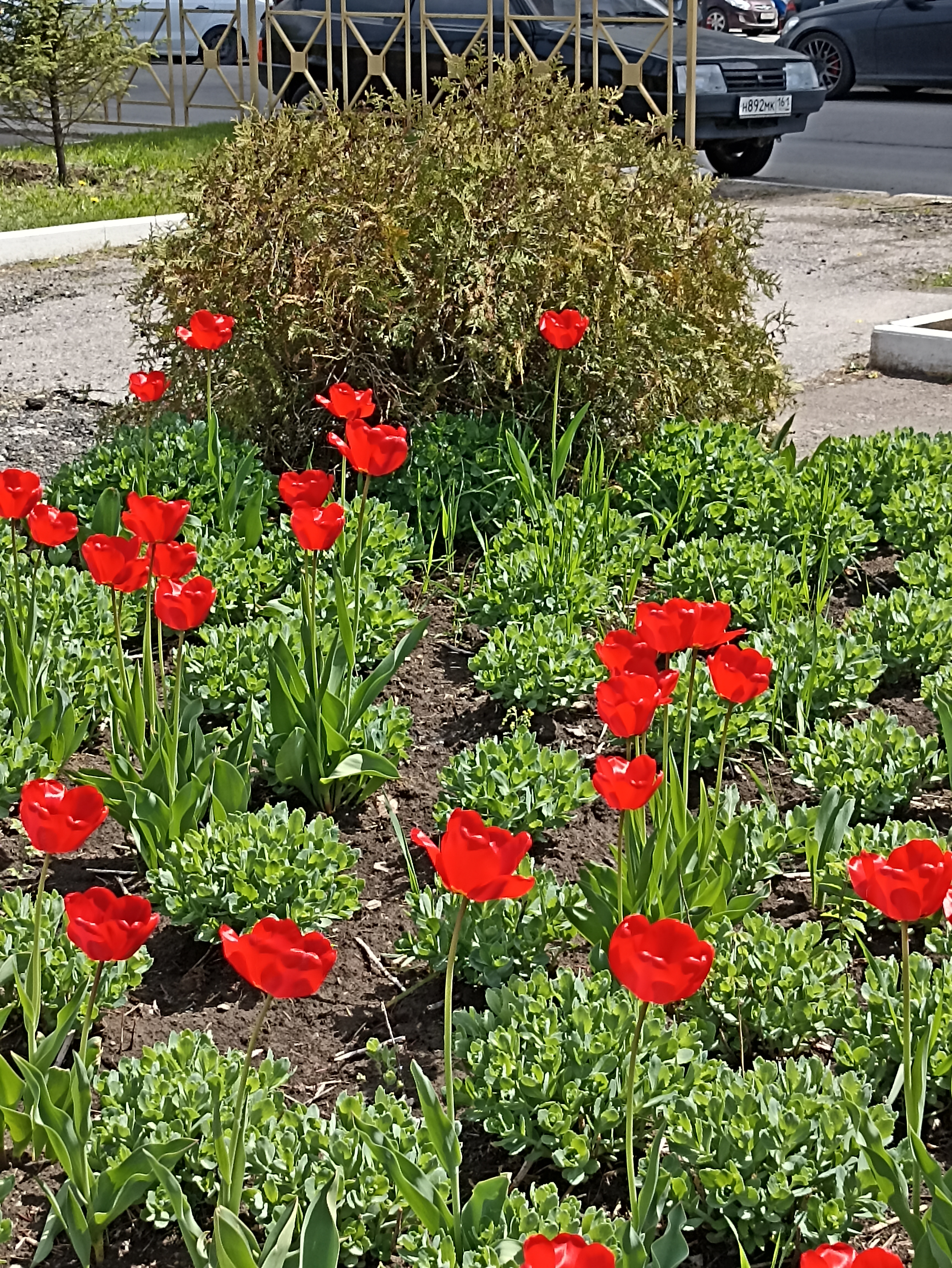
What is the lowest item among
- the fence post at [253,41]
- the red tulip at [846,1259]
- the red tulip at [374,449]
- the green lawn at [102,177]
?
the red tulip at [846,1259]

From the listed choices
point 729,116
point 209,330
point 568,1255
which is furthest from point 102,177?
point 568,1255

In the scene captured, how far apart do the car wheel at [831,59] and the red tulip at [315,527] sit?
1942 cm

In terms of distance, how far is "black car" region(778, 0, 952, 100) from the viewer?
19.6 meters

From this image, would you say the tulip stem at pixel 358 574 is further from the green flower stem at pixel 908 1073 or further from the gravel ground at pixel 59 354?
the gravel ground at pixel 59 354

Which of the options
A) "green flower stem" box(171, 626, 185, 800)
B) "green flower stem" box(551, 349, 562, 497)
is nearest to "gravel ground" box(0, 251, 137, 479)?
"green flower stem" box(551, 349, 562, 497)

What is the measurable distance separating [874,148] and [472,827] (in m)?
16.6

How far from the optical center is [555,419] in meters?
4.40

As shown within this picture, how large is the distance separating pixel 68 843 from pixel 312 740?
120 cm

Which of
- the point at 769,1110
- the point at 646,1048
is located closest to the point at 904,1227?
the point at 769,1110

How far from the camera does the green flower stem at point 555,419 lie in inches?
170

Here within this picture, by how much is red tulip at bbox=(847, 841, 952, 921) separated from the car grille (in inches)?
510

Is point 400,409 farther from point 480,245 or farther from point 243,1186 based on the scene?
point 243,1186

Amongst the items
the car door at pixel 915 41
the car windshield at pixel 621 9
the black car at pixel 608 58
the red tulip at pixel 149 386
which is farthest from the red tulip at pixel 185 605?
the car door at pixel 915 41

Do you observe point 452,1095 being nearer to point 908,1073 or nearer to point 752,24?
point 908,1073
